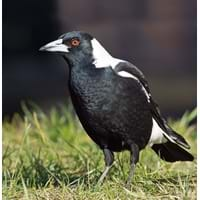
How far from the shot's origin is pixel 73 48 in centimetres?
375

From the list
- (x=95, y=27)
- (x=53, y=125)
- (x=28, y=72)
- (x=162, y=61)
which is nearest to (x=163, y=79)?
(x=162, y=61)

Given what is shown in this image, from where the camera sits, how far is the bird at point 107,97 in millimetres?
3650

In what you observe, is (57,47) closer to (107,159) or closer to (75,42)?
(75,42)

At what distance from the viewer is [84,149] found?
4.66 meters

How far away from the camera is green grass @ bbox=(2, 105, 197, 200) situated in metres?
3.59

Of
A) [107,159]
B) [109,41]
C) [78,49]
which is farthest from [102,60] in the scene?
[109,41]

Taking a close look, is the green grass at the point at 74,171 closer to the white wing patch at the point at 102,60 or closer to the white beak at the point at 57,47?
the white wing patch at the point at 102,60

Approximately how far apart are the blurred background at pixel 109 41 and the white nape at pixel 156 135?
3.97m

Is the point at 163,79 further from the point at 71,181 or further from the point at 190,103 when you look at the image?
the point at 71,181

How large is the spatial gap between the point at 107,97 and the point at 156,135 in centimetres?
44

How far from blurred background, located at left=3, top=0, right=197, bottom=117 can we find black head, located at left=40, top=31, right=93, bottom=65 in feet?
14.0

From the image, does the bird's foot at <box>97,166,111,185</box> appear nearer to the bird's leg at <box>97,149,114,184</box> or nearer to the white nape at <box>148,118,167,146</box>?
the bird's leg at <box>97,149,114,184</box>

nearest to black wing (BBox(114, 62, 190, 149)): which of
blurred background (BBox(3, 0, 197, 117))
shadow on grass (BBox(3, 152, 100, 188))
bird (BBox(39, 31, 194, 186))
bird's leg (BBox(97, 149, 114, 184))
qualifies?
bird (BBox(39, 31, 194, 186))

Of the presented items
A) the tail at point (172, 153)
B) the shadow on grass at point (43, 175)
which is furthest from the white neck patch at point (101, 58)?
the tail at point (172, 153)
